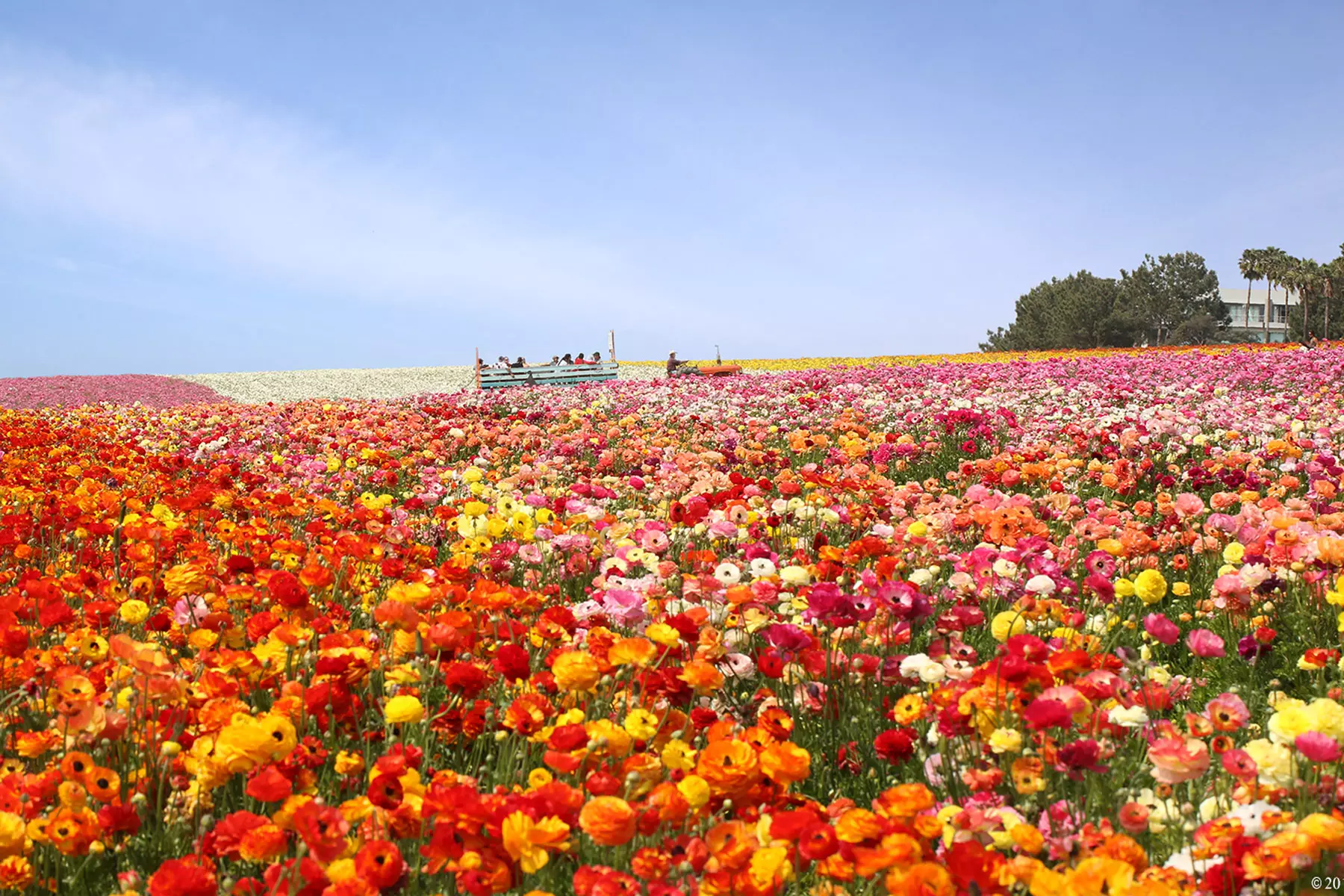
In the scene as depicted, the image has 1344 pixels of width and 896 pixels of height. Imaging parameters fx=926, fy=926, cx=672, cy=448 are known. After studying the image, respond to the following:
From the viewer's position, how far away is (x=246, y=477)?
252 inches

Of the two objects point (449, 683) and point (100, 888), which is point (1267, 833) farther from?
point (100, 888)

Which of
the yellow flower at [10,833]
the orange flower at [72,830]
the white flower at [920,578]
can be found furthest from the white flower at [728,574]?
the yellow flower at [10,833]

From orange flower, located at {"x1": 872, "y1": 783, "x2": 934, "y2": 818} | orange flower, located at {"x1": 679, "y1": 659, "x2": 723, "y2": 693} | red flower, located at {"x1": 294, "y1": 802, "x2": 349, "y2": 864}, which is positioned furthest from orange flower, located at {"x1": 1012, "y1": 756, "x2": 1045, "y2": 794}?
red flower, located at {"x1": 294, "y1": 802, "x2": 349, "y2": 864}

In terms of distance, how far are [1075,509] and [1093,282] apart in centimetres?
6241

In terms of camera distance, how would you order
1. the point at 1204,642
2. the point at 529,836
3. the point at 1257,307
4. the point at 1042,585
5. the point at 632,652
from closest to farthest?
the point at 529,836 < the point at 632,652 < the point at 1204,642 < the point at 1042,585 < the point at 1257,307

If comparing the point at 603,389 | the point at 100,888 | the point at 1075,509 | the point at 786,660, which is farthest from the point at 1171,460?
the point at 603,389

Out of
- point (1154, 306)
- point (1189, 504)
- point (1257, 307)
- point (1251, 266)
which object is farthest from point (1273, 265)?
point (1189, 504)

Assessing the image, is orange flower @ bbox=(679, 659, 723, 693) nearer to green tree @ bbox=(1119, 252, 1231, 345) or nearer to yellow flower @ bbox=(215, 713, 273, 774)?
yellow flower @ bbox=(215, 713, 273, 774)

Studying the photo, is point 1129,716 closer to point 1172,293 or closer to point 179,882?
point 179,882

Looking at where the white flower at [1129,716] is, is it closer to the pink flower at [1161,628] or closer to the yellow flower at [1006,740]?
the yellow flower at [1006,740]

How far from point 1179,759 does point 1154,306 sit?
222ft

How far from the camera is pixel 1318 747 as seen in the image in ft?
6.50

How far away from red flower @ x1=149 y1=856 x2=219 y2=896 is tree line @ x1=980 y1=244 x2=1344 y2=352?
62.6 m

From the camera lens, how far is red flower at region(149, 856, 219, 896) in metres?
1.67
